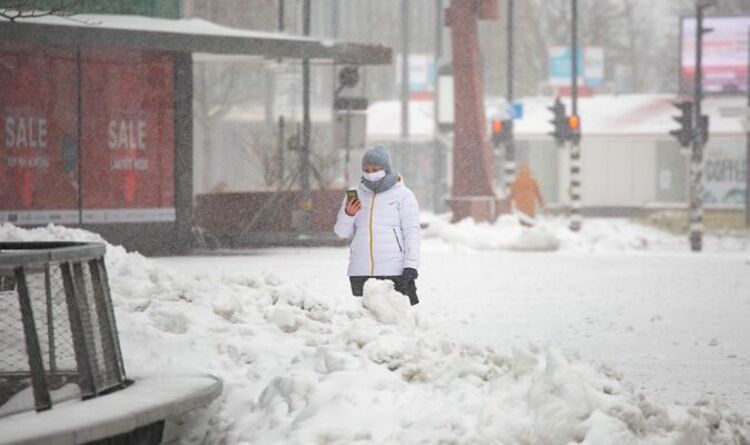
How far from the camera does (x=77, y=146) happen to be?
2634 centimetres

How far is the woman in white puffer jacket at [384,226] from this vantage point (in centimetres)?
1168

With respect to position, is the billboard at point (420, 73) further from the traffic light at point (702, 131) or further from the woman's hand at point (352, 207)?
the woman's hand at point (352, 207)

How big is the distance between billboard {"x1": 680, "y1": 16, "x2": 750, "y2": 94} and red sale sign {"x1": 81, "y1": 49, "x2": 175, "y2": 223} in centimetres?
3106

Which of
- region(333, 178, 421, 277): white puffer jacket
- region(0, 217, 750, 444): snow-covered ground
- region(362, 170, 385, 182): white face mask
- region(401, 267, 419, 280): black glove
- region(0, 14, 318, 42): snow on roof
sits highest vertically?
region(0, 14, 318, 42): snow on roof

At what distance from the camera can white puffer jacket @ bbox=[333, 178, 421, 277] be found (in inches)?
460

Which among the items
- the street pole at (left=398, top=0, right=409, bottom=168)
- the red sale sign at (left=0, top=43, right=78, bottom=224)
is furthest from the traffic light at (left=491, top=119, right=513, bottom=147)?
the street pole at (left=398, top=0, right=409, bottom=168)

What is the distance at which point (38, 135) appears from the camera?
2580 centimetres

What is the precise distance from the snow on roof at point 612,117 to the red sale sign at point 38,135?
33.6 m

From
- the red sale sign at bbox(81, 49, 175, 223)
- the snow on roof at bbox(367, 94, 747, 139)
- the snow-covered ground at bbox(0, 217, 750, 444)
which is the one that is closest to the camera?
the snow-covered ground at bbox(0, 217, 750, 444)

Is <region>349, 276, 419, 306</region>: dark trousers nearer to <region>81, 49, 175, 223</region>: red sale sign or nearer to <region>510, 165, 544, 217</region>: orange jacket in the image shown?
<region>81, 49, 175, 223</region>: red sale sign

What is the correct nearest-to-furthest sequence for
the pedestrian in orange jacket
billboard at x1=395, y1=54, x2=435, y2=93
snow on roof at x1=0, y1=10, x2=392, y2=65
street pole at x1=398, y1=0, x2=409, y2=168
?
snow on roof at x1=0, y1=10, x2=392, y2=65 < the pedestrian in orange jacket < street pole at x1=398, y1=0, x2=409, y2=168 < billboard at x1=395, y1=54, x2=435, y2=93

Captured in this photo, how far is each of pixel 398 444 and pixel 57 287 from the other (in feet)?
5.08

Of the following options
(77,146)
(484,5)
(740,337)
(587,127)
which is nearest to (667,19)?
(587,127)

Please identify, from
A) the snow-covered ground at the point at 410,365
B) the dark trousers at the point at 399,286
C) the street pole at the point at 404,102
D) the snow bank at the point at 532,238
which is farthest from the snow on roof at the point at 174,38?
the street pole at the point at 404,102
